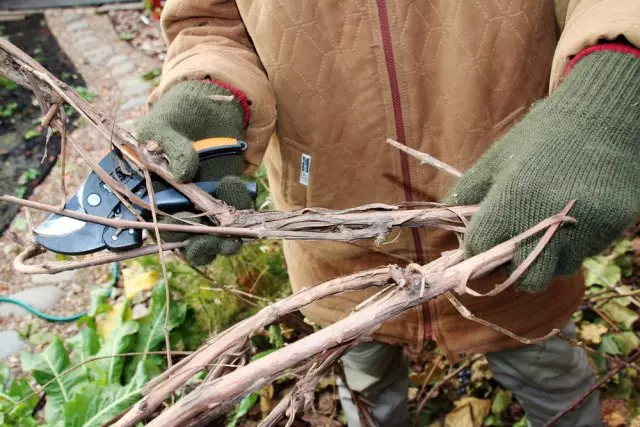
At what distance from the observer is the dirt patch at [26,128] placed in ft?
13.5

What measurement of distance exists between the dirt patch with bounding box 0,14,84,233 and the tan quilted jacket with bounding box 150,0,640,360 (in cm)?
246

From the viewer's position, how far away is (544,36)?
58.8 inches

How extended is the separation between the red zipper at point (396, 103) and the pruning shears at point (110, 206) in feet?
1.47

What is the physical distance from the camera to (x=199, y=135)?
1463 millimetres

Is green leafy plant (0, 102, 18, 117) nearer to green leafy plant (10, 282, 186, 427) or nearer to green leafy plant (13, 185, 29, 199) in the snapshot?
green leafy plant (13, 185, 29, 199)

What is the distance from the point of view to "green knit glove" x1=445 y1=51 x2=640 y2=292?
114 centimetres

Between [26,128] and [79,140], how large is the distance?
0.67 m

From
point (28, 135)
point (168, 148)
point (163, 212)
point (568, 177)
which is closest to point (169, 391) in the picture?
point (163, 212)

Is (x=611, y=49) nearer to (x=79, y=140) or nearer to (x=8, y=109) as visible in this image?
(x=79, y=140)

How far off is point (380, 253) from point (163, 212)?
2.48 feet

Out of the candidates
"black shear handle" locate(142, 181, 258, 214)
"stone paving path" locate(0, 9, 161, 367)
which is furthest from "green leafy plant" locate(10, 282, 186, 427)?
"black shear handle" locate(142, 181, 258, 214)

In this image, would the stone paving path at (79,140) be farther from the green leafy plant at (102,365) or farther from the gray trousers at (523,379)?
the gray trousers at (523,379)

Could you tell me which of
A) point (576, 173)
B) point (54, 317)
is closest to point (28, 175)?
point (54, 317)

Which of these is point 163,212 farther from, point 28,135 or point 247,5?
point 28,135
